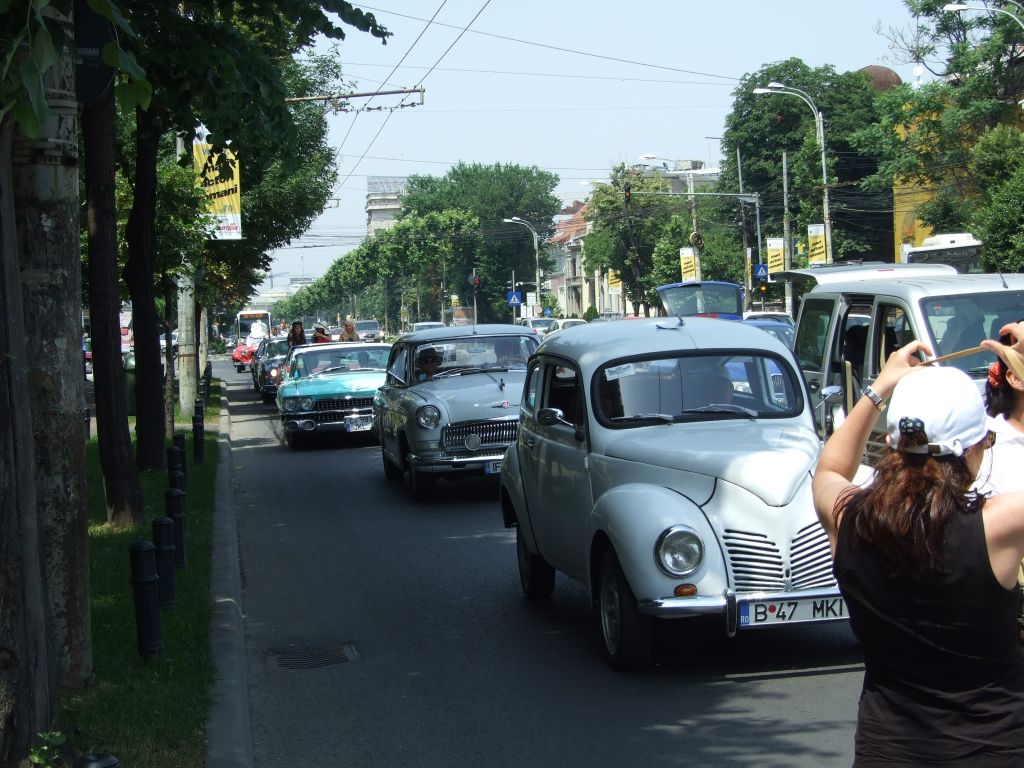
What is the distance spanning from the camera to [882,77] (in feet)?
267

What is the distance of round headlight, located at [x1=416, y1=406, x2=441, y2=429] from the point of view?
45.7 feet

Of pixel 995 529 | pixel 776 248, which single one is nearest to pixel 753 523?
pixel 995 529

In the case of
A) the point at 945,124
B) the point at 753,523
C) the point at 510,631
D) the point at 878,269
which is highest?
the point at 945,124

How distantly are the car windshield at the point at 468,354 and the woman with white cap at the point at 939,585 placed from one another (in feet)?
40.5

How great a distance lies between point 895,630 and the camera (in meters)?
2.91

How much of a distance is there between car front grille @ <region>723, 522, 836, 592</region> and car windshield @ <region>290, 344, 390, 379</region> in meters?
15.7

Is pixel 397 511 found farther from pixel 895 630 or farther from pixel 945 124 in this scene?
pixel 945 124

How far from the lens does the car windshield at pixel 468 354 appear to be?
604 inches

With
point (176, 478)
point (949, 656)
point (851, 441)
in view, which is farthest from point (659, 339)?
point (176, 478)

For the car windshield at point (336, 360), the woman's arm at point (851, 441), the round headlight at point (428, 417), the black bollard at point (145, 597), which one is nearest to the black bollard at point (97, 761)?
the black bollard at point (145, 597)

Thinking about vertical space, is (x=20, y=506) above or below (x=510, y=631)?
above

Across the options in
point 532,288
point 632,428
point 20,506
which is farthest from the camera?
point 532,288

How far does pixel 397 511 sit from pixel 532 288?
265 feet

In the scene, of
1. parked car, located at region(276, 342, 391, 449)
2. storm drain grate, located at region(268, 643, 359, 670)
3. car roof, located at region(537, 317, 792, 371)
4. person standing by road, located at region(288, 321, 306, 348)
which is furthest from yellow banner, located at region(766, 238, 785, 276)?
storm drain grate, located at region(268, 643, 359, 670)
